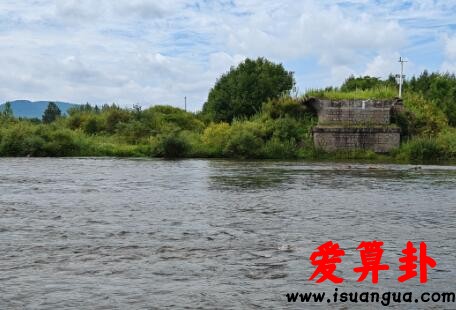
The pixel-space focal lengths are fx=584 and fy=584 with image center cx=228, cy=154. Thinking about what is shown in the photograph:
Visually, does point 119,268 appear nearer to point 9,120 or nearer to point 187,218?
point 187,218

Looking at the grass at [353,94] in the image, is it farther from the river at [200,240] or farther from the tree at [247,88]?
the river at [200,240]

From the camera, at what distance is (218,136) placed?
50.2 meters

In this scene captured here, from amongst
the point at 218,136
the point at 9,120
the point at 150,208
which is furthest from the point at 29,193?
the point at 9,120

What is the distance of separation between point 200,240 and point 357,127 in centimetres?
3863

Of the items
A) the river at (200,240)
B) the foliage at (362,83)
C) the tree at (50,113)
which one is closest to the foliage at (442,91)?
the foliage at (362,83)

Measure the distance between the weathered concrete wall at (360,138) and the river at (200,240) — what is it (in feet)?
85.2

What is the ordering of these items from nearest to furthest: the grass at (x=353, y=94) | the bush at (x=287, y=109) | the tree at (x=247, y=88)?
the grass at (x=353, y=94) → the bush at (x=287, y=109) → the tree at (x=247, y=88)

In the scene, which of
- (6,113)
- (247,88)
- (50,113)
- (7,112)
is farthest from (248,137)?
(50,113)

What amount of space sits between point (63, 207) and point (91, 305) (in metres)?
9.30

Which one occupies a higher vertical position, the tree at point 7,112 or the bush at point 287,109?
the tree at point 7,112

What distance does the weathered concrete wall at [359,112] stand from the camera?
160 ft

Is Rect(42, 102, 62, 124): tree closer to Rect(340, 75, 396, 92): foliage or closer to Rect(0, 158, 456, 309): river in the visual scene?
Rect(340, 75, 396, 92): foliage

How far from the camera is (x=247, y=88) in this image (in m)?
64.7

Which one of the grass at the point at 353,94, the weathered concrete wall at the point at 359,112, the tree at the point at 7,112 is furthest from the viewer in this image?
the tree at the point at 7,112
